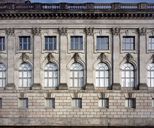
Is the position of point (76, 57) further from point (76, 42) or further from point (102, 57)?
point (102, 57)

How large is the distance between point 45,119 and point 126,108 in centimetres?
989

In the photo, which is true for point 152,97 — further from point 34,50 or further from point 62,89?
point 34,50

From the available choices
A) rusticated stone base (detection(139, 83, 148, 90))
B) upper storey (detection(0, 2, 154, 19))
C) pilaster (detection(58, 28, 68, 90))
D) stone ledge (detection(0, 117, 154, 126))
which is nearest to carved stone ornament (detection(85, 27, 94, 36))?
upper storey (detection(0, 2, 154, 19))

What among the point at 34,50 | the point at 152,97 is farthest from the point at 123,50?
the point at 34,50

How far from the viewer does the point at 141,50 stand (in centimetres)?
5941

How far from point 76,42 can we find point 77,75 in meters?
4.16

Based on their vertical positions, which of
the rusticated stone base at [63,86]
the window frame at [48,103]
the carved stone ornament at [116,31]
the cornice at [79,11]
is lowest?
the window frame at [48,103]

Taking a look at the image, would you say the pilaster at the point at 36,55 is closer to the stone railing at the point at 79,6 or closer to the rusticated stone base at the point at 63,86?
the rusticated stone base at the point at 63,86

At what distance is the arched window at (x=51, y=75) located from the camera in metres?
59.4

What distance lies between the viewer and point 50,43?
6000 cm

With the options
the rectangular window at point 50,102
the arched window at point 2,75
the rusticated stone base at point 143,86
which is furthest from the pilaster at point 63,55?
the rusticated stone base at point 143,86

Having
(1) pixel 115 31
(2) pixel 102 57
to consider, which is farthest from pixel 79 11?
(2) pixel 102 57

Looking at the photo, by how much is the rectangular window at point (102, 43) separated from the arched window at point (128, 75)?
3279 millimetres

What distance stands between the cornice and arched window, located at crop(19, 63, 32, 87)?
6.18m
